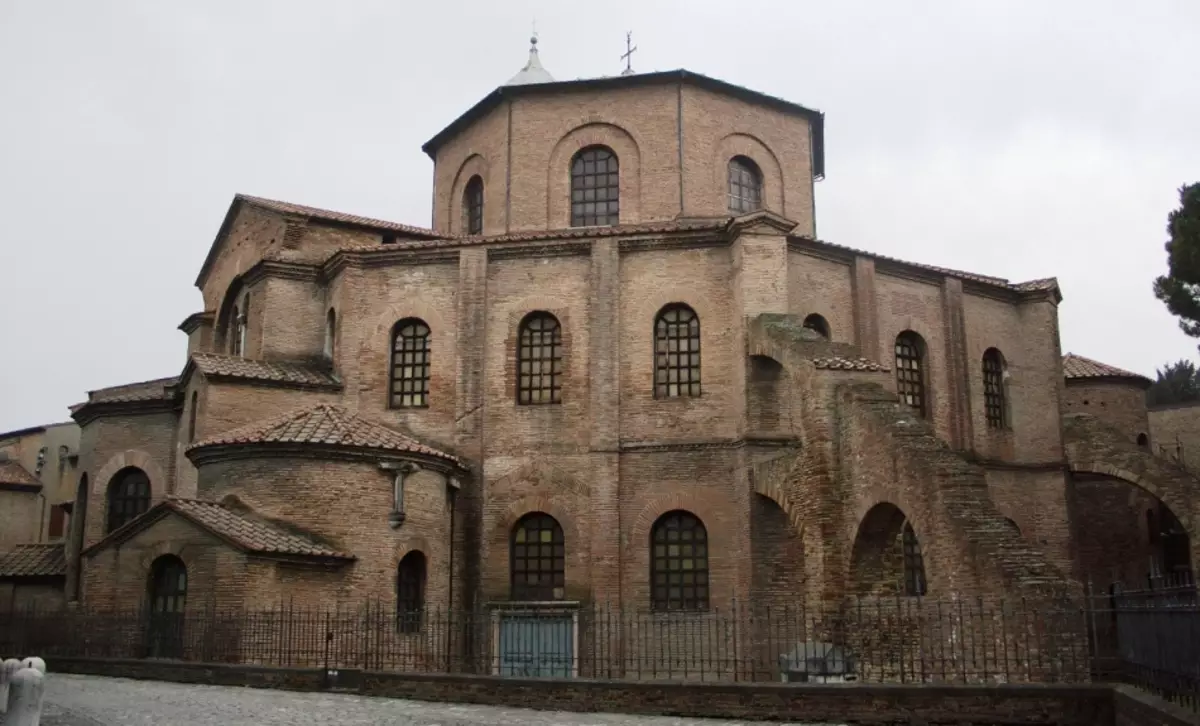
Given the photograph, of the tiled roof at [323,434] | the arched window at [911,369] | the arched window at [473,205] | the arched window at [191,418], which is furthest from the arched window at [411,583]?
the arched window at [911,369]

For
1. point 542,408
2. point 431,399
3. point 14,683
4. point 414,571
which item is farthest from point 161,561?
point 14,683

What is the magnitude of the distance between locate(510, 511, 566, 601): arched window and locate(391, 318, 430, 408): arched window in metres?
2.91

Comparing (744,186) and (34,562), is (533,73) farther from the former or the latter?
(34,562)

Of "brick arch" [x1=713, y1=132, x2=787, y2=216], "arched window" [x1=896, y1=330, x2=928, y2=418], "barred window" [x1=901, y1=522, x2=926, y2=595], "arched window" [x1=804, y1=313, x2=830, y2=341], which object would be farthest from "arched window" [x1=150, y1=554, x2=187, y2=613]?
"arched window" [x1=896, y1=330, x2=928, y2=418]

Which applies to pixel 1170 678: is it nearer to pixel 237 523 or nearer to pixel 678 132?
pixel 237 523

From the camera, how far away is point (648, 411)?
19.2m

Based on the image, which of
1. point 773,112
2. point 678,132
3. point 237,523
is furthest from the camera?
point 773,112

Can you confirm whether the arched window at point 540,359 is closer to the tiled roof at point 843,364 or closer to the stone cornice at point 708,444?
the stone cornice at point 708,444

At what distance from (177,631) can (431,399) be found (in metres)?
5.97

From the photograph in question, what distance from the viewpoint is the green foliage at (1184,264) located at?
23844 millimetres

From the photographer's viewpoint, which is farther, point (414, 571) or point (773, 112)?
point (773, 112)

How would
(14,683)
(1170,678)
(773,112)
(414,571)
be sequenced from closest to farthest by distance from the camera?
1. (14,683)
2. (1170,678)
3. (414,571)
4. (773,112)

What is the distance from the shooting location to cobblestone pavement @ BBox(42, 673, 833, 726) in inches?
420

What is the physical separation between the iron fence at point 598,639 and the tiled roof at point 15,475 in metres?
18.8
